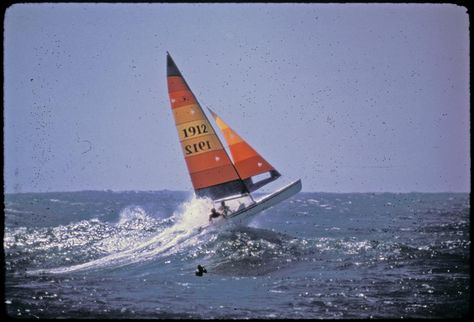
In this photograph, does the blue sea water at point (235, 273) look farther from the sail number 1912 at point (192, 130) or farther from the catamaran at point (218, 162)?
the sail number 1912 at point (192, 130)

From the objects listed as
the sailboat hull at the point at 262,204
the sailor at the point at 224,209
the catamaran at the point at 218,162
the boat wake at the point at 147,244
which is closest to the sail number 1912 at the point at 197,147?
the catamaran at the point at 218,162

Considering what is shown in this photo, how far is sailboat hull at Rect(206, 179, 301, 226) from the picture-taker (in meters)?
26.7

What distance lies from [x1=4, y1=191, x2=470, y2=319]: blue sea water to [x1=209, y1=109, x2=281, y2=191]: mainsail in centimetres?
257

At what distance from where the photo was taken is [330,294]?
652 inches

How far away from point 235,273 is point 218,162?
9.07m

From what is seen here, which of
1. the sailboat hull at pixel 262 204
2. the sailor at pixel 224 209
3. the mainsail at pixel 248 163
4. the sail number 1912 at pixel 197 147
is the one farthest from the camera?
the mainsail at pixel 248 163

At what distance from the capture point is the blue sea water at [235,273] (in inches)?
581

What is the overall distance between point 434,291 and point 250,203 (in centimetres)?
1251

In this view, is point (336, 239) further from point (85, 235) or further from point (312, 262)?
point (85, 235)

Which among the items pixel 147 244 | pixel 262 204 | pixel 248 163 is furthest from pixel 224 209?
pixel 147 244

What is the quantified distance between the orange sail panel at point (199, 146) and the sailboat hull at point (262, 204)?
1.60 metres

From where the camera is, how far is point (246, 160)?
28.3 m

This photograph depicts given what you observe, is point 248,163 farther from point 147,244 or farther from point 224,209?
point 147,244

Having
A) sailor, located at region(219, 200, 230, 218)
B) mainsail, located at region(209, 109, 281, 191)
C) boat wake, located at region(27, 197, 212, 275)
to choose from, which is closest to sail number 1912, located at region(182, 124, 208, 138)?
mainsail, located at region(209, 109, 281, 191)
